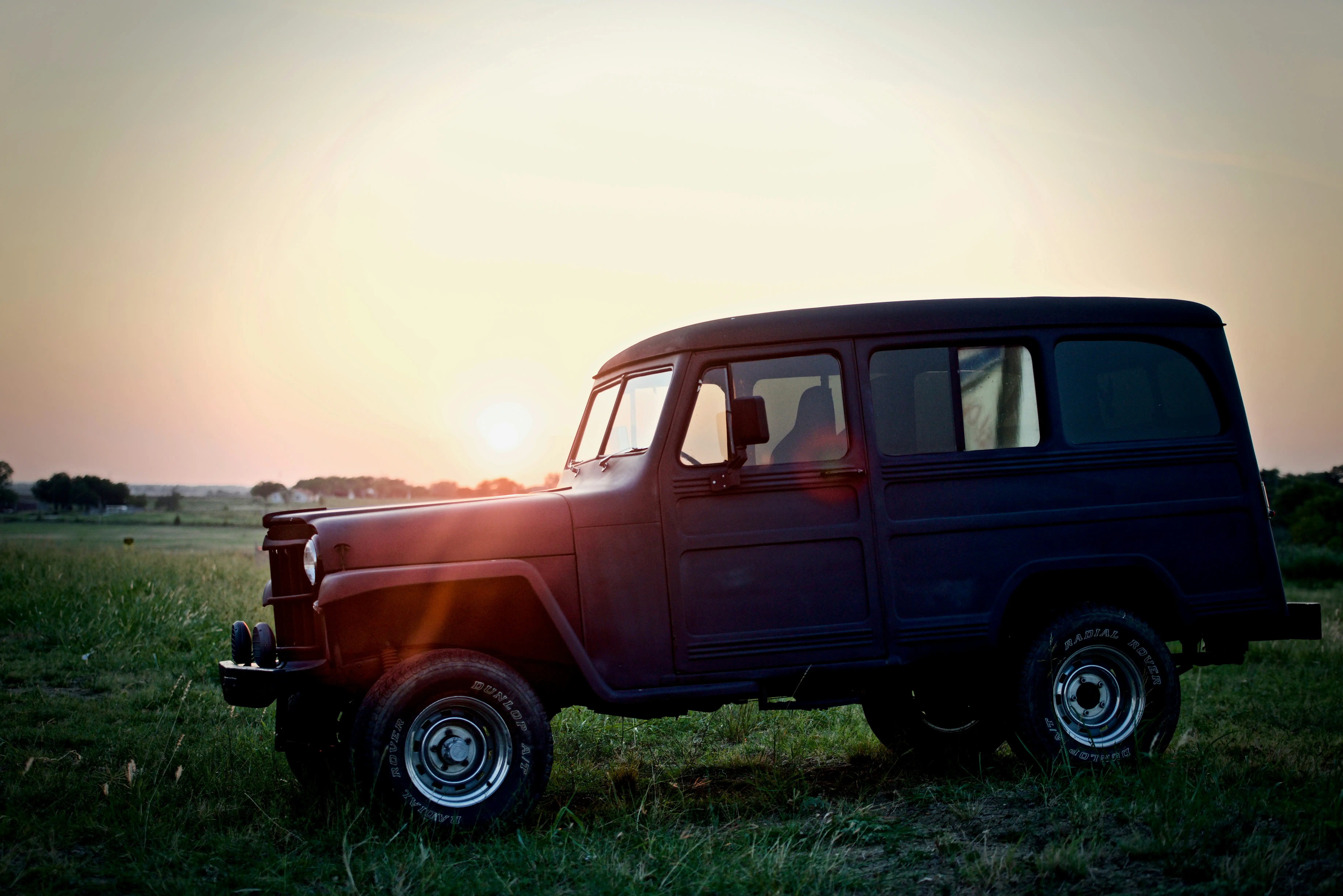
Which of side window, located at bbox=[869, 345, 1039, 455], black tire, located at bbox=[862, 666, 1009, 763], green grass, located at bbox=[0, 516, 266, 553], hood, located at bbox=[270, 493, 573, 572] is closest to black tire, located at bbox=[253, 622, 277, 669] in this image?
hood, located at bbox=[270, 493, 573, 572]

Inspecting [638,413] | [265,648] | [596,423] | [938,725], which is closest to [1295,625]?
[938,725]

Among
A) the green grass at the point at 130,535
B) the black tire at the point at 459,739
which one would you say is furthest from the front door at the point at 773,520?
the green grass at the point at 130,535

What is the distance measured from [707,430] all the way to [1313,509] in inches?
2744

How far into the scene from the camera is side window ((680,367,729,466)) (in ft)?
17.1

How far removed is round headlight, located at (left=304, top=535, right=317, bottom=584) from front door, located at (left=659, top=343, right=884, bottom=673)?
1684 millimetres

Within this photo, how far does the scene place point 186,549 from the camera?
3544 centimetres

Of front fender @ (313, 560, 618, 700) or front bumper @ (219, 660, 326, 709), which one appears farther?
front bumper @ (219, 660, 326, 709)

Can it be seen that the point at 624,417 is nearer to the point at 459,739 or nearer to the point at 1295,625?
the point at 459,739

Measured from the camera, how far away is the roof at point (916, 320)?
5.32m

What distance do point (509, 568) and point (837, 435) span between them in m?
1.85

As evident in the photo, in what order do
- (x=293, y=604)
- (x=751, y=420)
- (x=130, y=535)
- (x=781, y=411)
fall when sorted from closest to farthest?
1. (x=751, y=420)
2. (x=293, y=604)
3. (x=781, y=411)
4. (x=130, y=535)

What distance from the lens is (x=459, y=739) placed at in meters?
4.91

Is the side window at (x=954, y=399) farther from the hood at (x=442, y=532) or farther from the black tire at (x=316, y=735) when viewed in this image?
the black tire at (x=316, y=735)

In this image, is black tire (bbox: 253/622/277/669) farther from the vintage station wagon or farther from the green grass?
the green grass
